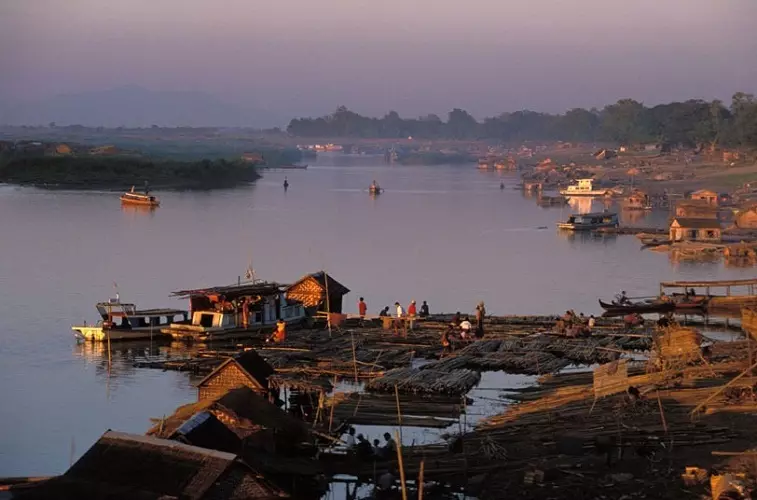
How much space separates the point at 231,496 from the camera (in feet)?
32.7

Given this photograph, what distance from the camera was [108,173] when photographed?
70812 mm

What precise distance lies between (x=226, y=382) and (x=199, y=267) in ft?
62.6

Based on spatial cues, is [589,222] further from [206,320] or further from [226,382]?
[226,382]

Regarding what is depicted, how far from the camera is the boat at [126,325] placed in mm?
20344

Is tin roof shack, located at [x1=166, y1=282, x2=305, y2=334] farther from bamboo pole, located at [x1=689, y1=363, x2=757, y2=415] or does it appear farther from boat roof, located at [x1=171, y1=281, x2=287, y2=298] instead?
bamboo pole, located at [x1=689, y1=363, x2=757, y2=415]

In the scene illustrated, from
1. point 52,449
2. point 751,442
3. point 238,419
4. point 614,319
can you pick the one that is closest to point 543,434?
point 751,442

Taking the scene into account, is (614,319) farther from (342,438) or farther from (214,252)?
(214,252)

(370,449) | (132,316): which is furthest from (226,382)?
(132,316)

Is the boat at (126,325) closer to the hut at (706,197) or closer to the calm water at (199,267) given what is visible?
the calm water at (199,267)

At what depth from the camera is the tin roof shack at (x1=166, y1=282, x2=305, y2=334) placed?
20016 millimetres

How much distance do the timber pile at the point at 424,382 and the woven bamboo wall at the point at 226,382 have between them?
2.16m

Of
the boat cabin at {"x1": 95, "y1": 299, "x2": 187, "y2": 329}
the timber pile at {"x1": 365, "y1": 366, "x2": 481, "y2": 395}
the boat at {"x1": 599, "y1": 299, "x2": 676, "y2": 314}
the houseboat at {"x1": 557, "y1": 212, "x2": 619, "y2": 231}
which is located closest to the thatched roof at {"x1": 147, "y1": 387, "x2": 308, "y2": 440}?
the timber pile at {"x1": 365, "y1": 366, "x2": 481, "y2": 395}

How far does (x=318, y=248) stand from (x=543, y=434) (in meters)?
26.7

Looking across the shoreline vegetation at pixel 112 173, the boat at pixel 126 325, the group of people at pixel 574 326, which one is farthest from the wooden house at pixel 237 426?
the shoreline vegetation at pixel 112 173
